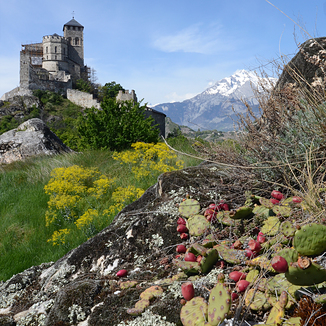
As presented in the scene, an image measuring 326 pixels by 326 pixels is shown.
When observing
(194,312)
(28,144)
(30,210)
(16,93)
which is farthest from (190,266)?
(16,93)

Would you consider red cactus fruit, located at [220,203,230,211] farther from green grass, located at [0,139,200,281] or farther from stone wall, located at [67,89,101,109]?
stone wall, located at [67,89,101,109]

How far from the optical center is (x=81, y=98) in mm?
54719

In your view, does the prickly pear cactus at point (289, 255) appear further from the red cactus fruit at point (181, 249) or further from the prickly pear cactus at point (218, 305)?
the red cactus fruit at point (181, 249)

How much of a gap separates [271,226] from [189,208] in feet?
2.06

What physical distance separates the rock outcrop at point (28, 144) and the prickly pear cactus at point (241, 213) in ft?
29.7

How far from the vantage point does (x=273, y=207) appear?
1.72m

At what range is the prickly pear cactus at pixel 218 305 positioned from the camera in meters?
1.03

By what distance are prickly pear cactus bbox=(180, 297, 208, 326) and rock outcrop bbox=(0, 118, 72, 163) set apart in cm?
944

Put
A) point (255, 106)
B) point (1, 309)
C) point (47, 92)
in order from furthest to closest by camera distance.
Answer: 1. point (47, 92)
2. point (255, 106)
3. point (1, 309)

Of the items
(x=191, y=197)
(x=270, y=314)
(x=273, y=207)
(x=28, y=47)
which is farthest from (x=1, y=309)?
(x=28, y=47)

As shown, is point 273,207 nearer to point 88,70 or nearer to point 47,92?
point 47,92

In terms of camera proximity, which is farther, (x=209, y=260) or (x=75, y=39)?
(x=75, y=39)

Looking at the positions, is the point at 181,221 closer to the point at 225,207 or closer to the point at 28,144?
the point at 225,207

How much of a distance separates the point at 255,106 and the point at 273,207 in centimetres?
195
